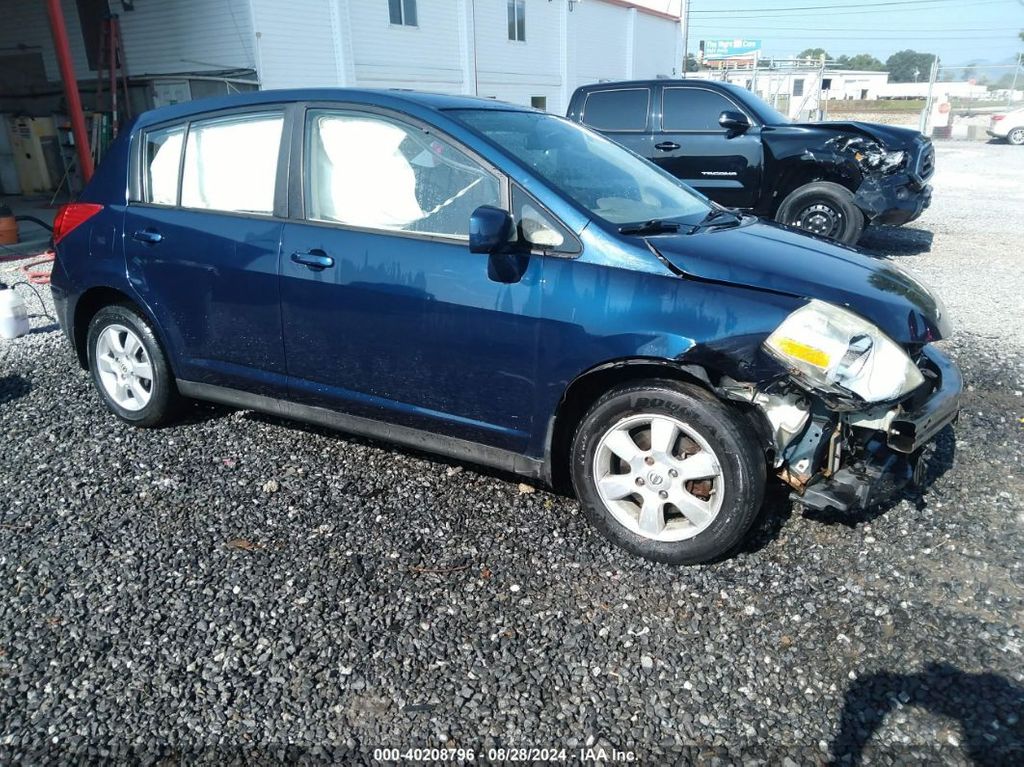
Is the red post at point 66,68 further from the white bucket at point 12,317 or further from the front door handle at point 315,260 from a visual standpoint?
the front door handle at point 315,260

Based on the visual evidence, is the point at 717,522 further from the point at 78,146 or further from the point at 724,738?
the point at 78,146

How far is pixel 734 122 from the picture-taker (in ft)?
29.0

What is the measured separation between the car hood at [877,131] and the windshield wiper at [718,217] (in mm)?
5612

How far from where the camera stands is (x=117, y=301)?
173 inches

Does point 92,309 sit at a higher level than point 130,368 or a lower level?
higher

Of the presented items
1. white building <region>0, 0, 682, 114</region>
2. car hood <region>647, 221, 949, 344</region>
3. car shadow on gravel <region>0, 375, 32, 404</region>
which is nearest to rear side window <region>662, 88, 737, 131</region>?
white building <region>0, 0, 682, 114</region>

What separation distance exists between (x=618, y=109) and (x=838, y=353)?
7757 millimetres

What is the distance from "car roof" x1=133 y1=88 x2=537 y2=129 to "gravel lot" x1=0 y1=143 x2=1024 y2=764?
176cm

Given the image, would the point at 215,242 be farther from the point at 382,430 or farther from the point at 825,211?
the point at 825,211

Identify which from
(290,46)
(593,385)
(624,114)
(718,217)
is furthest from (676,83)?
(290,46)

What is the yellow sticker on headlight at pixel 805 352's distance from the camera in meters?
2.79

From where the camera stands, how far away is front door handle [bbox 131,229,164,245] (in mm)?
4051

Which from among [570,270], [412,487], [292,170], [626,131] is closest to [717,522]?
[570,270]

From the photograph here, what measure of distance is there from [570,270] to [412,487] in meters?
1.39
